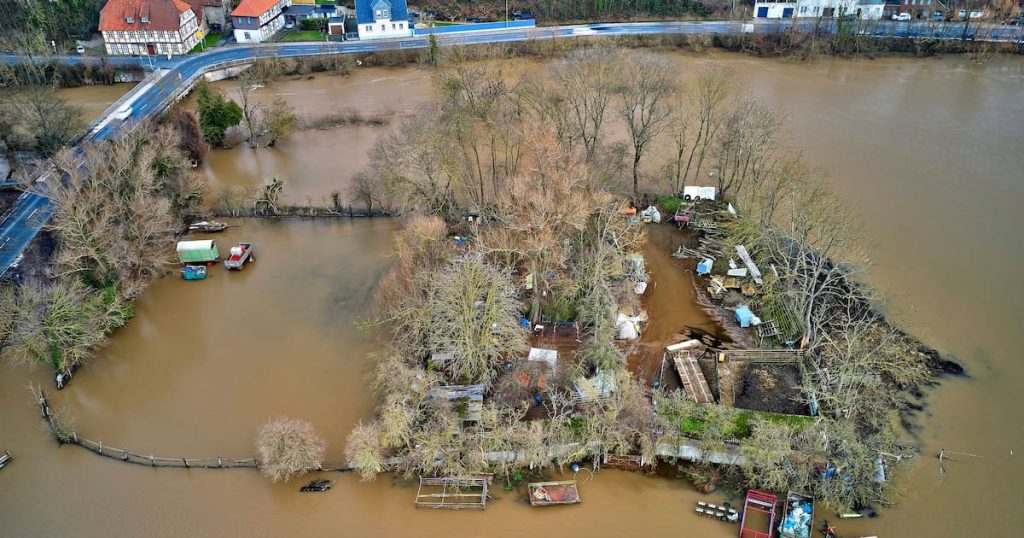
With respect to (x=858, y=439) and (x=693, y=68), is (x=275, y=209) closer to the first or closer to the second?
(x=858, y=439)

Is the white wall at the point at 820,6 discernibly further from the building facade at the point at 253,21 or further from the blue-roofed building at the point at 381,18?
the building facade at the point at 253,21

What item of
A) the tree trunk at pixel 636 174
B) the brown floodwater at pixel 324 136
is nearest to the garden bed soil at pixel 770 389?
the tree trunk at pixel 636 174

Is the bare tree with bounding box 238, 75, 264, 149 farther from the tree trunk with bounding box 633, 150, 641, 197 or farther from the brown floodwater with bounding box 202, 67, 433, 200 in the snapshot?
the tree trunk with bounding box 633, 150, 641, 197

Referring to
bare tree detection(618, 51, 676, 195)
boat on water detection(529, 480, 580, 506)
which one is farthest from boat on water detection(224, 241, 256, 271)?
bare tree detection(618, 51, 676, 195)

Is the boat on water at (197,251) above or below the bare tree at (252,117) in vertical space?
below

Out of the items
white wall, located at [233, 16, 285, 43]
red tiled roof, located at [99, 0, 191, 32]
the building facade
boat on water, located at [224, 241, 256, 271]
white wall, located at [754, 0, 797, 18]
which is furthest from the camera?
white wall, located at [754, 0, 797, 18]

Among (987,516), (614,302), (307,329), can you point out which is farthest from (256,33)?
(987,516)
